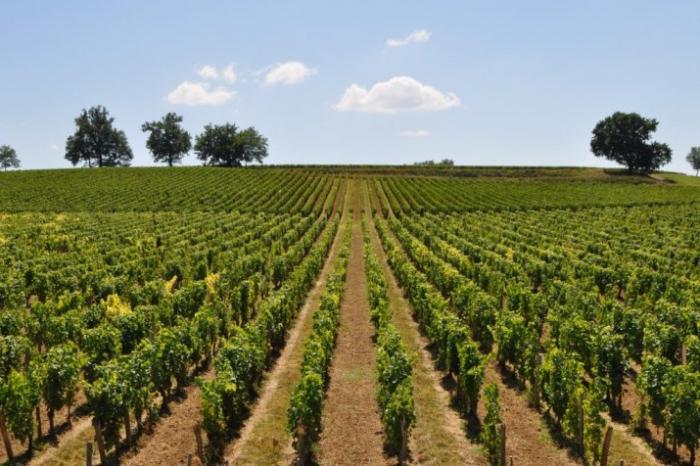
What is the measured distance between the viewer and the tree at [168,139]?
13725 cm

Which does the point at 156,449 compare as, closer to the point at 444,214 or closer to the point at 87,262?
the point at 87,262

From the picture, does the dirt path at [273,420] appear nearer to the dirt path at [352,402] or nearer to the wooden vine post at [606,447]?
the dirt path at [352,402]

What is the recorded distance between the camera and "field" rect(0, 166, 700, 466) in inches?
496

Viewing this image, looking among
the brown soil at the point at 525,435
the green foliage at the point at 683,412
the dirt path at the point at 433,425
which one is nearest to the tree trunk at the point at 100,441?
the dirt path at the point at 433,425

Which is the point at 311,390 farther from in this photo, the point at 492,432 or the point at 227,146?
the point at 227,146

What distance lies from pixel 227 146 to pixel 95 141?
38324 mm

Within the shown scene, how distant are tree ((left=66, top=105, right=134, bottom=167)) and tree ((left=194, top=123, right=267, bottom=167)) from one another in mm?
26104

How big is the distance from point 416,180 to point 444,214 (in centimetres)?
3543

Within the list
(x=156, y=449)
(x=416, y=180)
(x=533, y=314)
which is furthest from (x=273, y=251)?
(x=416, y=180)

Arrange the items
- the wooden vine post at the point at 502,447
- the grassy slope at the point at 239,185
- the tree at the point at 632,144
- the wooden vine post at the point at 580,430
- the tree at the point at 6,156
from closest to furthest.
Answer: the wooden vine post at the point at 502,447 < the wooden vine post at the point at 580,430 < the grassy slope at the point at 239,185 < the tree at the point at 632,144 < the tree at the point at 6,156

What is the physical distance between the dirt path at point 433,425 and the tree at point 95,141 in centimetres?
13787

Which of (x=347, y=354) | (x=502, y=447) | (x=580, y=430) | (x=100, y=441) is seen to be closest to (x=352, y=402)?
(x=347, y=354)

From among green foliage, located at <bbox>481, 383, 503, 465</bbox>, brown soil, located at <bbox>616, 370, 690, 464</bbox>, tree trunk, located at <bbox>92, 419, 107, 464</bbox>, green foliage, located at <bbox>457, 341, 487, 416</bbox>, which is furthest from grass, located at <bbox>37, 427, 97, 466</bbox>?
brown soil, located at <bbox>616, 370, 690, 464</bbox>

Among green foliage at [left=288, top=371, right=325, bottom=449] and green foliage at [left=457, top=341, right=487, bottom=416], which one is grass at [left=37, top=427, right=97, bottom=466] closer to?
green foliage at [left=288, top=371, right=325, bottom=449]
